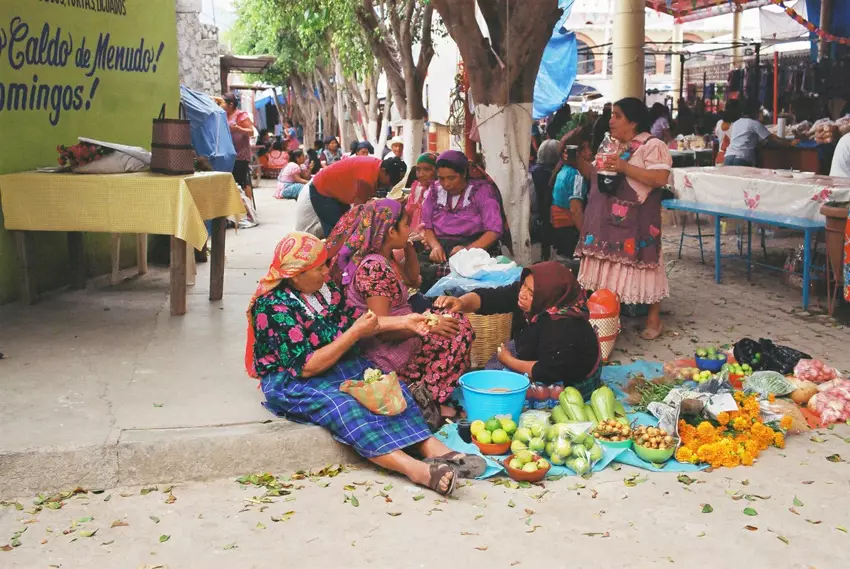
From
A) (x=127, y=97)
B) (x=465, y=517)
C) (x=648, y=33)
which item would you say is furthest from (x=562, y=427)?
(x=648, y=33)

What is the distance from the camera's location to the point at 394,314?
4910mm

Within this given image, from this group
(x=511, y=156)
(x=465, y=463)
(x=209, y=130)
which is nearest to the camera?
(x=465, y=463)

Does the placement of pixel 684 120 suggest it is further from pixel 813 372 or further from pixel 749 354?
pixel 813 372

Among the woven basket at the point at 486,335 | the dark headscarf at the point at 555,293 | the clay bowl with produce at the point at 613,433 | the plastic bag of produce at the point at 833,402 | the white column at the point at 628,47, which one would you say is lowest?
the clay bowl with produce at the point at 613,433

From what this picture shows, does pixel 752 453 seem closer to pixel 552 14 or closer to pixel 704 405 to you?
pixel 704 405

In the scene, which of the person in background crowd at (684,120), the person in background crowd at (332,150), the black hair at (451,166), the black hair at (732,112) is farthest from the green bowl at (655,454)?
the person in background crowd at (332,150)

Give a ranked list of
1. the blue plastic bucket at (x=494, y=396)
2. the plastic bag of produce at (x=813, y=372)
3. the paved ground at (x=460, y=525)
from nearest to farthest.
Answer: the paved ground at (x=460, y=525), the blue plastic bucket at (x=494, y=396), the plastic bag of produce at (x=813, y=372)

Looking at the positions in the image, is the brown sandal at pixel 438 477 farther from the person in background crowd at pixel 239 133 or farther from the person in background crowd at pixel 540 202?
the person in background crowd at pixel 239 133

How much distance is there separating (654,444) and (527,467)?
0.72m

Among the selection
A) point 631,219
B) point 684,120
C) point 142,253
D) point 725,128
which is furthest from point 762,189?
point 684,120

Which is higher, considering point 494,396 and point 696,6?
point 696,6

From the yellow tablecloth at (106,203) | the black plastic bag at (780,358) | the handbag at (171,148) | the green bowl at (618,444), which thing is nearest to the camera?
the green bowl at (618,444)

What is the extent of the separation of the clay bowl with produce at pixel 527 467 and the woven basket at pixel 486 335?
1462 millimetres

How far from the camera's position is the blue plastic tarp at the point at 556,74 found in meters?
14.0
